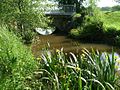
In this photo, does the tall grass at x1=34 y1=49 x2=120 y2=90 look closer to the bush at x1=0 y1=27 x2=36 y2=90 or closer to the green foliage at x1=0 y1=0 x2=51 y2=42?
the bush at x1=0 y1=27 x2=36 y2=90

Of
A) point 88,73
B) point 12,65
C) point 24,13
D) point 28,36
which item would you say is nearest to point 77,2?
point 24,13

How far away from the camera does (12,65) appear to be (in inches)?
292

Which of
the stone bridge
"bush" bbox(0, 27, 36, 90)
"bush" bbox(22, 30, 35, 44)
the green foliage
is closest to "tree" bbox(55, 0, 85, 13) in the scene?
the stone bridge

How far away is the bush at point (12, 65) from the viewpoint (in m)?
6.27

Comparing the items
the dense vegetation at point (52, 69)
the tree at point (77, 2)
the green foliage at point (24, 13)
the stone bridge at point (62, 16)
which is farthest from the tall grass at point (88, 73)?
the tree at point (77, 2)

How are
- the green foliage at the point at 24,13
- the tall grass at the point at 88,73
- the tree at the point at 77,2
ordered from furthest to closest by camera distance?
the tree at the point at 77,2, the green foliage at the point at 24,13, the tall grass at the point at 88,73

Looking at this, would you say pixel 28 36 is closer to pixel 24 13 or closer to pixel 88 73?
pixel 24 13

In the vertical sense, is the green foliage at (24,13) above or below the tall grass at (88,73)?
below

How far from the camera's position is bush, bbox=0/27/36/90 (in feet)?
20.6

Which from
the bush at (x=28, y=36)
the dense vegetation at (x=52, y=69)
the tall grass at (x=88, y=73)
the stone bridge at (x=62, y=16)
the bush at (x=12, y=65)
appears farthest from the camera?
the stone bridge at (x=62, y=16)

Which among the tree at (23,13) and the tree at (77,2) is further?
the tree at (77,2)

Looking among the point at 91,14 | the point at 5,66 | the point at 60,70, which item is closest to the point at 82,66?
the point at 60,70

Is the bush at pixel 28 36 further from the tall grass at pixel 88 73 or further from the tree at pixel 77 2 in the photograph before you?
the tree at pixel 77 2

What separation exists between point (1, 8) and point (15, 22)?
201cm
